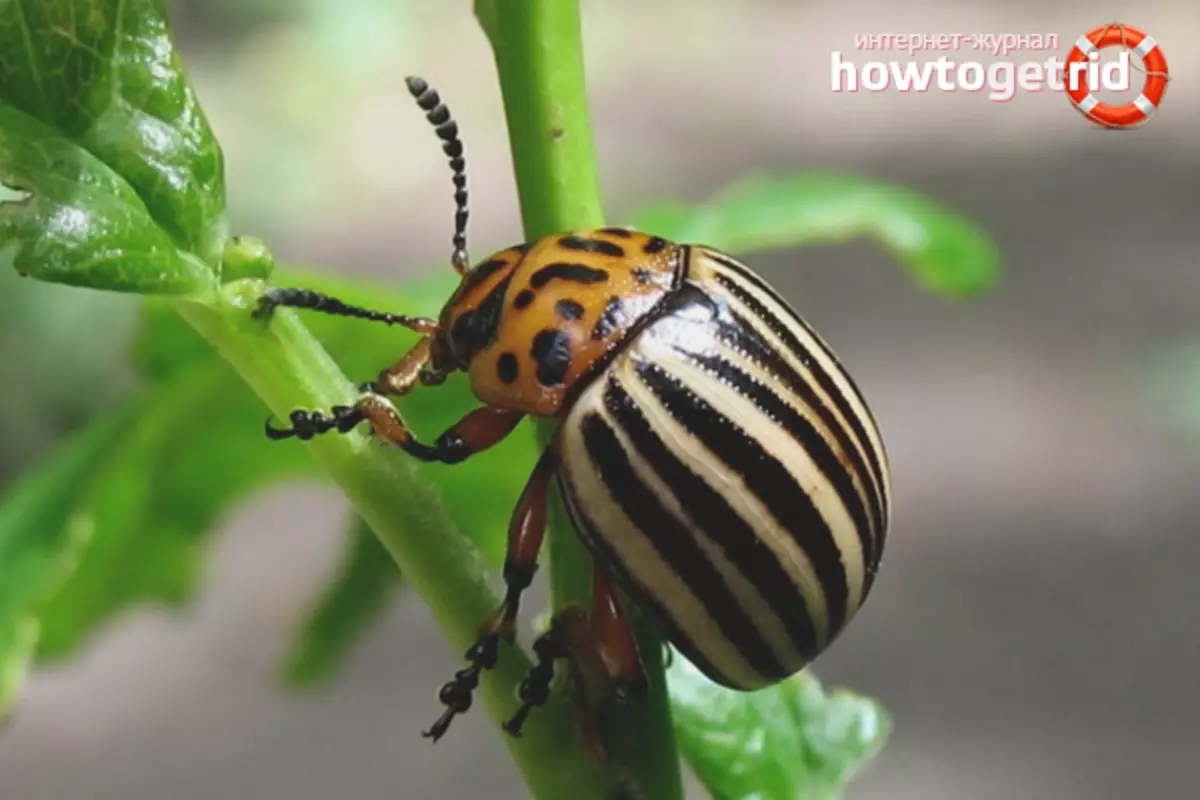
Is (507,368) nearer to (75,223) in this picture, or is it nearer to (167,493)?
(75,223)

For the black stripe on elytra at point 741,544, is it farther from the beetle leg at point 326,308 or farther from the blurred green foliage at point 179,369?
the beetle leg at point 326,308

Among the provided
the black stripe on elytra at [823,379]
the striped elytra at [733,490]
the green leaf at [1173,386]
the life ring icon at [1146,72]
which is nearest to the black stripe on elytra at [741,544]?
the striped elytra at [733,490]

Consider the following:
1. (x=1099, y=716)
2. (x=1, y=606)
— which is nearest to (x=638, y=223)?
(x=1, y=606)

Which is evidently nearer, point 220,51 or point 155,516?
point 155,516

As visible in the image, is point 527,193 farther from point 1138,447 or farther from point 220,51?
point 220,51

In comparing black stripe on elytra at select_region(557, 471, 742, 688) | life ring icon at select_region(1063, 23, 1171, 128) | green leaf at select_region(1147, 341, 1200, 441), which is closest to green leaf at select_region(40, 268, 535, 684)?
black stripe on elytra at select_region(557, 471, 742, 688)
